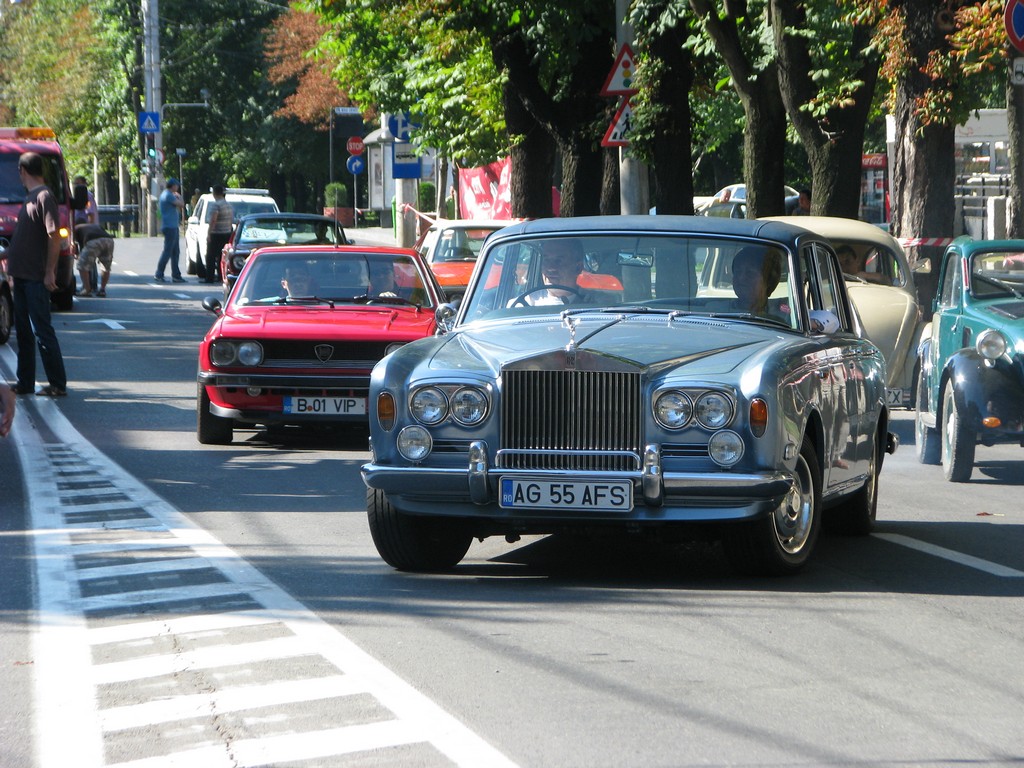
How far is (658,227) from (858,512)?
6.28 feet

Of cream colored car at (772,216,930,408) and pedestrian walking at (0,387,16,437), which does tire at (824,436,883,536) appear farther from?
cream colored car at (772,216,930,408)

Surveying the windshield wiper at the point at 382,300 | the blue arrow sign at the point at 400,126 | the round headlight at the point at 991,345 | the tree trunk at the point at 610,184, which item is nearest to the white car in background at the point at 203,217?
the blue arrow sign at the point at 400,126

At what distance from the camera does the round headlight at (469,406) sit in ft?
25.3

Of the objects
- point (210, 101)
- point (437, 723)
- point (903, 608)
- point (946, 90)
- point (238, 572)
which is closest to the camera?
point (437, 723)

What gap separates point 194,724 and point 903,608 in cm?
320

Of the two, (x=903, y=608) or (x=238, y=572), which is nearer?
(x=903, y=608)

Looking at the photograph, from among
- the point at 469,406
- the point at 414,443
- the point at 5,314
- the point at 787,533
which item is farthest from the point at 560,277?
the point at 5,314

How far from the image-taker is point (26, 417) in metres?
14.8

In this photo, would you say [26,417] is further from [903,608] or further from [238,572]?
[903,608]

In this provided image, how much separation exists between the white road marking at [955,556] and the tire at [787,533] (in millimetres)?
895

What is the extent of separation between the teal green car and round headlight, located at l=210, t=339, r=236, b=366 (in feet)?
16.5

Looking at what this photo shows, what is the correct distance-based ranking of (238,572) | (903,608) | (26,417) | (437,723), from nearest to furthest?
(437,723)
(903,608)
(238,572)
(26,417)

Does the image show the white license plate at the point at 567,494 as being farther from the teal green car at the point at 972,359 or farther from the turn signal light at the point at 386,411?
the teal green car at the point at 972,359

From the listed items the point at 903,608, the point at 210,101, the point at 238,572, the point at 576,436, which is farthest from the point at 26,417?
the point at 210,101
